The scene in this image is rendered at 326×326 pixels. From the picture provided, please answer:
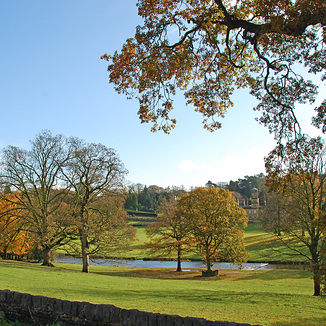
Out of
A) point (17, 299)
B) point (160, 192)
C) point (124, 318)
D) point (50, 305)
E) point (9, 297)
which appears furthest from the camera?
point (160, 192)

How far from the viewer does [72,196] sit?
31.8 m

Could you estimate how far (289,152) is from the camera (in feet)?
38.4

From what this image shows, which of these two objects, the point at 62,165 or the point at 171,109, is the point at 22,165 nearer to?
the point at 62,165

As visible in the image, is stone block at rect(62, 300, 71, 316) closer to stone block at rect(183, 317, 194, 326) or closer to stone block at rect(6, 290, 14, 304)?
stone block at rect(6, 290, 14, 304)

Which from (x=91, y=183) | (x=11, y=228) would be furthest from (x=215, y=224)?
(x=11, y=228)

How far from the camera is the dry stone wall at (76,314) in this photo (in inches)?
245

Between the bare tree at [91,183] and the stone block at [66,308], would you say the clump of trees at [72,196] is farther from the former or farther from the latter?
the stone block at [66,308]

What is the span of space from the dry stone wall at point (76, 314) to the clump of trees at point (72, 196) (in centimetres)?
2255

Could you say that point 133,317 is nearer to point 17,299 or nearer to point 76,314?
point 76,314

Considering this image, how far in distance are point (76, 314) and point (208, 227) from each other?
1162 inches

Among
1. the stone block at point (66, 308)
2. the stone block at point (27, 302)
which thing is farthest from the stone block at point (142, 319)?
the stone block at point (27, 302)

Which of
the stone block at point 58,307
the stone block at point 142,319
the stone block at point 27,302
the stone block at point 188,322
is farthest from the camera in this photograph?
the stone block at point 27,302

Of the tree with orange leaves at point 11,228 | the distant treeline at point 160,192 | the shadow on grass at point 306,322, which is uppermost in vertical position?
the distant treeline at point 160,192

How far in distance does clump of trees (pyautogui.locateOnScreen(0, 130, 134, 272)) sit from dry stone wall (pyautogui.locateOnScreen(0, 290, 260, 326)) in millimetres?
22554
